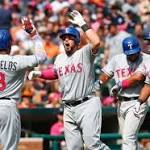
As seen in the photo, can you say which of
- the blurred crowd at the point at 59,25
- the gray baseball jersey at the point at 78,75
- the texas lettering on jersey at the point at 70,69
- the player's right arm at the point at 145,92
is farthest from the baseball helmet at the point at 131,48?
the blurred crowd at the point at 59,25

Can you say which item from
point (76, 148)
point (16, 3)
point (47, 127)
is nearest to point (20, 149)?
point (76, 148)

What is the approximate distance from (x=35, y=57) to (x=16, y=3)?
9760mm

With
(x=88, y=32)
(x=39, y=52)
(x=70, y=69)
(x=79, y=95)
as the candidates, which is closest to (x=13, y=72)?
(x=39, y=52)

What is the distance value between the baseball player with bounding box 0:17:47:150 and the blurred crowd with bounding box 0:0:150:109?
5.04 m

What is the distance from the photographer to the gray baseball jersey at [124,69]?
11.1m

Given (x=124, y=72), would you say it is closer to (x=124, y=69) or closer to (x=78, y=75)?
(x=124, y=69)

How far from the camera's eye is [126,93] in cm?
1111

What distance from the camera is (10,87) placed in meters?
9.91

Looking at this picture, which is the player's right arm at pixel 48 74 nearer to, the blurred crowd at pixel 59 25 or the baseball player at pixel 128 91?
the baseball player at pixel 128 91

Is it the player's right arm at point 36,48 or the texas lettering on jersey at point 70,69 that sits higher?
A: the player's right arm at point 36,48

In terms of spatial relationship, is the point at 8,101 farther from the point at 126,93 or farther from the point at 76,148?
the point at 126,93

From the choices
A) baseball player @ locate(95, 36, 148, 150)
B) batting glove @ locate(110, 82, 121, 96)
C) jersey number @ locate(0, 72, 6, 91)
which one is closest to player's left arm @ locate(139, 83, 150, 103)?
baseball player @ locate(95, 36, 148, 150)

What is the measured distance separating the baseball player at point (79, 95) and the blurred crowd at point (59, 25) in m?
4.56

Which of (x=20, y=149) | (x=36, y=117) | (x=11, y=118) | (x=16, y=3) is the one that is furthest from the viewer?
(x=16, y=3)
